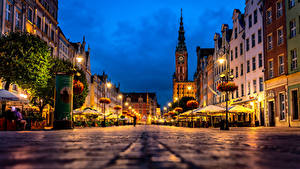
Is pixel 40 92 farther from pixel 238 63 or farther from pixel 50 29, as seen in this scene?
pixel 238 63

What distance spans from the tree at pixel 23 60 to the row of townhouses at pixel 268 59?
47.9 ft

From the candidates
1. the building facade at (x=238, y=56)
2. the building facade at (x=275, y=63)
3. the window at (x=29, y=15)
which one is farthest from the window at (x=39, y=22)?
the building facade at (x=275, y=63)

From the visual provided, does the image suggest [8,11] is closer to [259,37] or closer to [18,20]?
[18,20]

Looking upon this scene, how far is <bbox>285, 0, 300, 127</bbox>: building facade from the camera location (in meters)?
30.5

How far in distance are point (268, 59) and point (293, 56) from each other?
508cm

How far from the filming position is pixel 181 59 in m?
195

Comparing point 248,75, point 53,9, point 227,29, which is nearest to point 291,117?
point 248,75

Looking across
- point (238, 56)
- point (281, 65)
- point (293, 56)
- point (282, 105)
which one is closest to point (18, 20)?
point (281, 65)

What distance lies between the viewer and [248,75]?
4494 centimetres

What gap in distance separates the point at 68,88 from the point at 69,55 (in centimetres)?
4771

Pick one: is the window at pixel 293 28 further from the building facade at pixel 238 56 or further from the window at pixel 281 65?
the building facade at pixel 238 56

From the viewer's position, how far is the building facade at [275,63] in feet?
109

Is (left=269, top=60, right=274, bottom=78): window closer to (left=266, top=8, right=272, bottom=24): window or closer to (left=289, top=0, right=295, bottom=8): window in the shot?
(left=266, top=8, right=272, bottom=24): window

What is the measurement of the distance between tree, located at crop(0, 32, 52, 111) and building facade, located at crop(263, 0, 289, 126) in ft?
71.1
